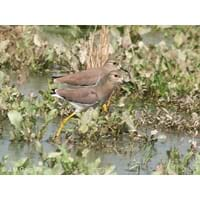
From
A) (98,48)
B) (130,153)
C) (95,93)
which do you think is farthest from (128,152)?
(98,48)

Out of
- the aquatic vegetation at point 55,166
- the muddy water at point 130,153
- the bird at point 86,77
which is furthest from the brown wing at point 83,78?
the aquatic vegetation at point 55,166

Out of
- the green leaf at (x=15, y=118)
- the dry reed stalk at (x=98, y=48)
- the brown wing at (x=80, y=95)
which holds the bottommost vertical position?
the green leaf at (x=15, y=118)

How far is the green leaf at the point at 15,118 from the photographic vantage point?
311cm

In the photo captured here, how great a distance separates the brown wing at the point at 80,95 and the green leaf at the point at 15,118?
0.58ft

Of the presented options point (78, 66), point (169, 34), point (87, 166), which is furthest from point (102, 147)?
point (169, 34)

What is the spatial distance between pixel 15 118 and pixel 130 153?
0.47 meters

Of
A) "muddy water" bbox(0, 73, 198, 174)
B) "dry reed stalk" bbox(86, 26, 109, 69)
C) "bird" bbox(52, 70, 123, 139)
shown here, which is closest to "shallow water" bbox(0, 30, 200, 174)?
"muddy water" bbox(0, 73, 198, 174)

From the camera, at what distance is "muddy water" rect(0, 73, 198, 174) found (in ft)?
10.2

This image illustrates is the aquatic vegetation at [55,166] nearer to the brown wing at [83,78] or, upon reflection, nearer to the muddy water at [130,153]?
the muddy water at [130,153]

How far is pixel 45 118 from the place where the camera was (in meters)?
3.13

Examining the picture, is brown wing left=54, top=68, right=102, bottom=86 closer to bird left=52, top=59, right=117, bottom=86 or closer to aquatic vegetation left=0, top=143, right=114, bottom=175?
bird left=52, top=59, right=117, bottom=86

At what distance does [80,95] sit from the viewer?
3158 millimetres

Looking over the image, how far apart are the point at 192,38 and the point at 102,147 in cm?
57
